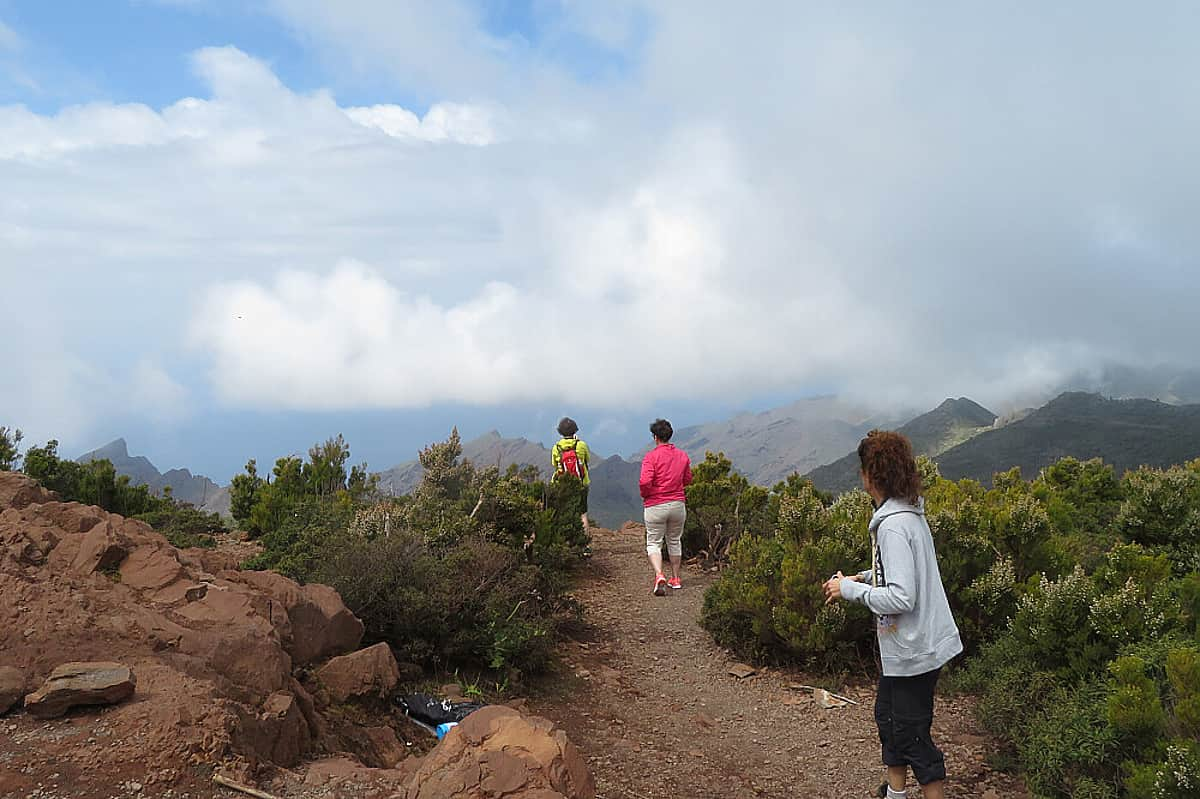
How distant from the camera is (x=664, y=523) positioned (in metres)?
10.2

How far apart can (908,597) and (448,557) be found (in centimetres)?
442

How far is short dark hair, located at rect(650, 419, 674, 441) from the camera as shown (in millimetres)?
10273

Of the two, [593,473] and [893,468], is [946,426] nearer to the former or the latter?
[593,473]

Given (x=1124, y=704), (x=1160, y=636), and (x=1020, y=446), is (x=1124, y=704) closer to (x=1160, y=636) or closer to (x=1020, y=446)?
(x=1160, y=636)

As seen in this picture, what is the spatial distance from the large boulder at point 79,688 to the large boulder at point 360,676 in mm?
1413

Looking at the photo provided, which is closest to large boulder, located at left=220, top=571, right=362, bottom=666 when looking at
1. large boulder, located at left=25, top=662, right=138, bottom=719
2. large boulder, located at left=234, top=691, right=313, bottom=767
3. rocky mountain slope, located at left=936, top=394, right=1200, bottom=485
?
large boulder, located at left=234, top=691, right=313, bottom=767

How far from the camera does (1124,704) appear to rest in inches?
169

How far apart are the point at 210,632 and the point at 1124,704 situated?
483cm

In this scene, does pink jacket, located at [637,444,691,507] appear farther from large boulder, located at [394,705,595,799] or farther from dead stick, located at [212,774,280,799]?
dead stick, located at [212,774,280,799]

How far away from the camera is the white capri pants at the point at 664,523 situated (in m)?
10.0

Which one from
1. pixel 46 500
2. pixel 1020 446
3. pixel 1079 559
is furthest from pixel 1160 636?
pixel 1020 446

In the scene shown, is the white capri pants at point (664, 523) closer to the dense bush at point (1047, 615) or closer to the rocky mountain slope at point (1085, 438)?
the dense bush at point (1047, 615)

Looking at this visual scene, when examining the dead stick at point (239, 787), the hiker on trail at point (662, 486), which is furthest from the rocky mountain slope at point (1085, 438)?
the dead stick at point (239, 787)

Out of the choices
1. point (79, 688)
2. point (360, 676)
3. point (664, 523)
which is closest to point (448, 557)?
point (360, 676)
